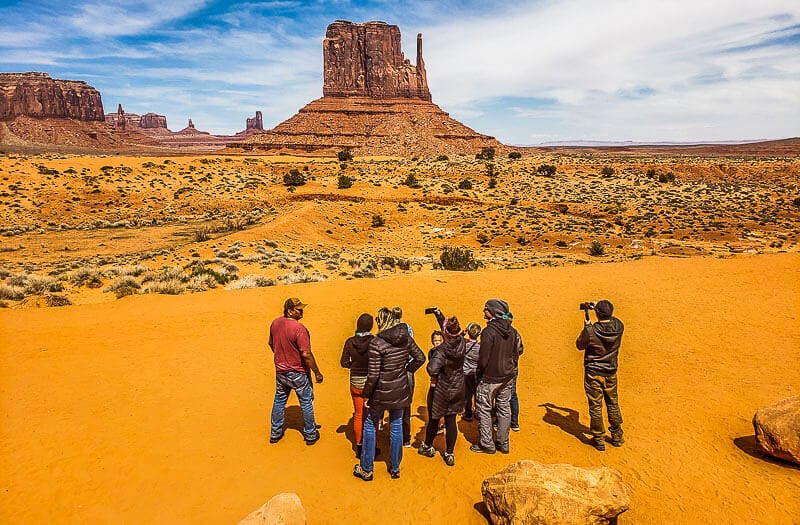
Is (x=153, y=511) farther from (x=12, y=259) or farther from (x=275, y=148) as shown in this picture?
(x=275, y=148)

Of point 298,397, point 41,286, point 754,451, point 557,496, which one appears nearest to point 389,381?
point 298,397

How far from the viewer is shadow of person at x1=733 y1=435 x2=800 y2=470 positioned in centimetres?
548

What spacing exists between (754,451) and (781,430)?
2.07 feet

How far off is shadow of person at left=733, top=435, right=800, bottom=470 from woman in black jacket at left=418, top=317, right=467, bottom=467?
3940 millimetres

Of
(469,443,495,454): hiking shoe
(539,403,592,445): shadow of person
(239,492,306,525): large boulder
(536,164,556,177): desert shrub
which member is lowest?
(539,403,592,445): shadow of person

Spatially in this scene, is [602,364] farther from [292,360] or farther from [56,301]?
[56,301]

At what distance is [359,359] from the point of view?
5.43m

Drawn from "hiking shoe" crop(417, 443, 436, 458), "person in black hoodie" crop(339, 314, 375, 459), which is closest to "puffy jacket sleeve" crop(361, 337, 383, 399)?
"person in black hoodie" crop(339, 314, 375, 459)

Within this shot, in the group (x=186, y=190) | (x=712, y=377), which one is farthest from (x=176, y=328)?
(x=186, y=190)

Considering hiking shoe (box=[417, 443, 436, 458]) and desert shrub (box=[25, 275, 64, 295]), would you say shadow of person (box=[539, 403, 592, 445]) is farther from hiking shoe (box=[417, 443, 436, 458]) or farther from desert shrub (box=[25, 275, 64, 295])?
desert shrub (box=[25, 275, 64, 295])

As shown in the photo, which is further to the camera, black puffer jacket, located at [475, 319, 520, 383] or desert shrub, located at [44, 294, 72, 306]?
desert shrub, located at [44, 294, 72, 306]

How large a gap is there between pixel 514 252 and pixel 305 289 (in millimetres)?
17032

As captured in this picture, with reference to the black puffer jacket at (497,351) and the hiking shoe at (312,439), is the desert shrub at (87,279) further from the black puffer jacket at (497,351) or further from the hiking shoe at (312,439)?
the black puffer jacket at (497,351)

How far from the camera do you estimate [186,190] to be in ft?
149
